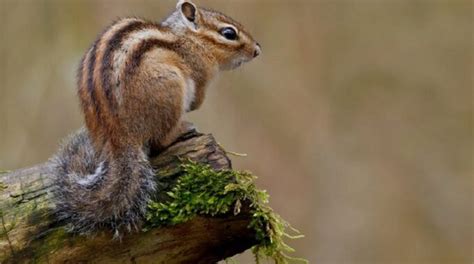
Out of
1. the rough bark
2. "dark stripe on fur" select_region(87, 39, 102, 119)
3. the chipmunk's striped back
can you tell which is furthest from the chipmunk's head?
the rough bark

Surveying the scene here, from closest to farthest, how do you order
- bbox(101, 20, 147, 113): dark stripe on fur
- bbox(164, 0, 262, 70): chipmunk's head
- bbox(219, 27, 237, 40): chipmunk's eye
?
bbox(101, 20, 147, 113): dark stripe on fur → bbox(164, 0, 262, 70): chipmunk's head → bbox(219, 27, 237, 40): chipmunk's eye

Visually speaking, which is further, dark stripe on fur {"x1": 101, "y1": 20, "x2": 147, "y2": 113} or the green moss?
dark stripe on fur {"x1": 101, "y1": 20, "x2": 147, "y2": 113}

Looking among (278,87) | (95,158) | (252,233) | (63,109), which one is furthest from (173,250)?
(278,87)

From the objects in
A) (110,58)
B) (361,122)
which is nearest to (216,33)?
(110,58)

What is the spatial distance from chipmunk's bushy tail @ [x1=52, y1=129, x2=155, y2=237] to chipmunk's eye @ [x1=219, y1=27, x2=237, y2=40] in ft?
2.88

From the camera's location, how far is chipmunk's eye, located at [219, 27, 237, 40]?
3793 mm

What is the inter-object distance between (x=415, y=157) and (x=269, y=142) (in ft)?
4.49

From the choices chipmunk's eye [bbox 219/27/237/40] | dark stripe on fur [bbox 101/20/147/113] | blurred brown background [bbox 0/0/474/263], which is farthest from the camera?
blurred brown background [bbox 0/0/474/263]

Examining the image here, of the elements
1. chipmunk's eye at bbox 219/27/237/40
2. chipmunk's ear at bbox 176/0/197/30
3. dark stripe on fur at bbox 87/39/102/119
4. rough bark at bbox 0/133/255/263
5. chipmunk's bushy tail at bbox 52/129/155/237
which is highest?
chipmunk's ear at bbox 176/0/197/30

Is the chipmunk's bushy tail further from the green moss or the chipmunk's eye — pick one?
the chipmunk's eye

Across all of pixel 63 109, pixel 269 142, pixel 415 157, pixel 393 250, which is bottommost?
pixel 393 250

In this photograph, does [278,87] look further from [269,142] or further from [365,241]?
[365,241]

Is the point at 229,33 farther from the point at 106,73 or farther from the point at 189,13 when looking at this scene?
the point at 106,73

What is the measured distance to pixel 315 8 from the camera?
7.93 metres
